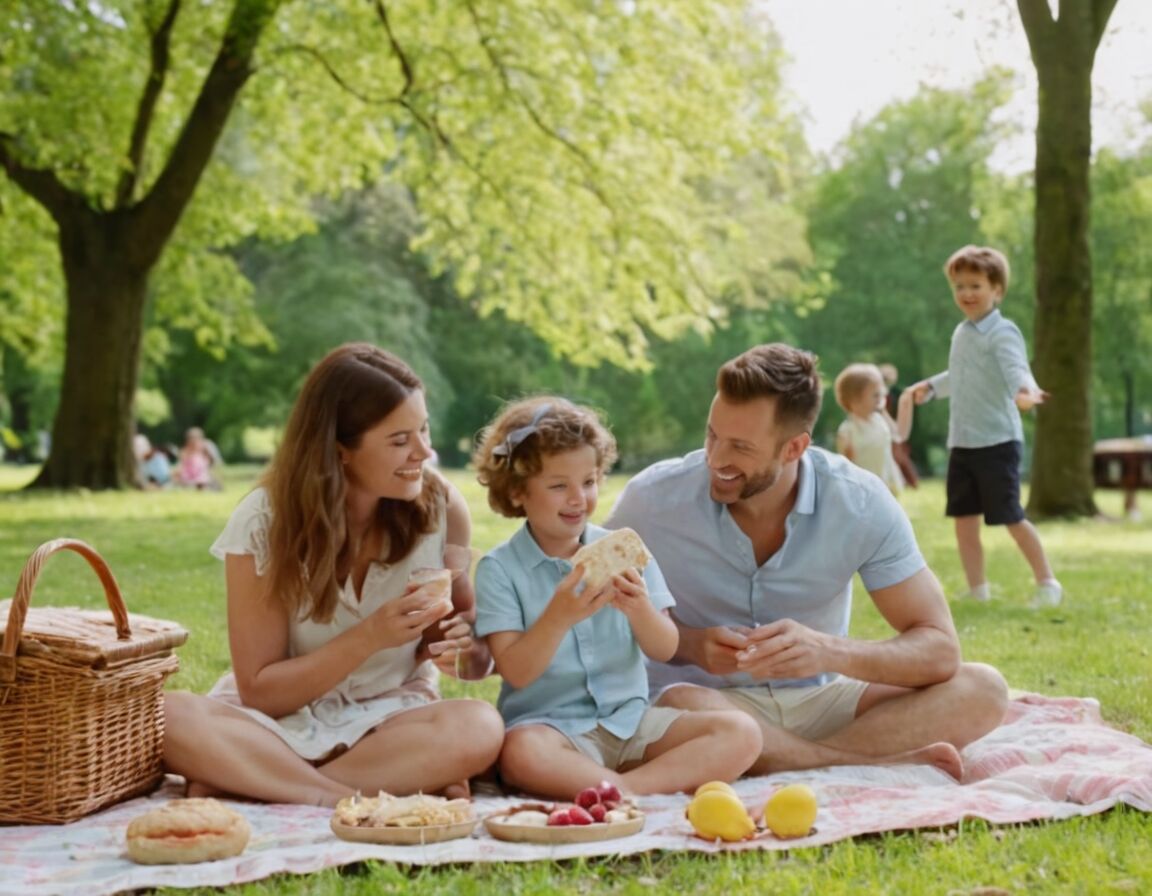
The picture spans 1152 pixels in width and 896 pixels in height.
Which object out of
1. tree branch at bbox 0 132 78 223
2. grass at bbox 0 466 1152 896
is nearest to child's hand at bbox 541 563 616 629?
grass at bbox 0 466 1152 896

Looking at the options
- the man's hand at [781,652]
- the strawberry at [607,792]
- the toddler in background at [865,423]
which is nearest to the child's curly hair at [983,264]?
the toddler in background at [865,423]

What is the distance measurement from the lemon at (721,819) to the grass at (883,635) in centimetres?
9

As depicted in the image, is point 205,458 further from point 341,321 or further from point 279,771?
point 279,771

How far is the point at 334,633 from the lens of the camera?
14.2 feet

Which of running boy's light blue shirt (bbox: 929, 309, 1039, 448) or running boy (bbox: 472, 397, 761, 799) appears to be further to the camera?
running boy's light blue shirt (bbox: 929, 309, 1039, 448)

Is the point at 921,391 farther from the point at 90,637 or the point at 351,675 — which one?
the point at 90,637

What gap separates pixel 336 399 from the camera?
4270 mm

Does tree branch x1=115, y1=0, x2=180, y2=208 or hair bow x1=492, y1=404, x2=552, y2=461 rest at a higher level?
tree branch x1=115, y1=0, x2=180, y2=208

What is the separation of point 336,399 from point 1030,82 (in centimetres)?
1595

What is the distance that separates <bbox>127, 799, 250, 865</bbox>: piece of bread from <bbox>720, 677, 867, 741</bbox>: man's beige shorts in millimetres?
1649

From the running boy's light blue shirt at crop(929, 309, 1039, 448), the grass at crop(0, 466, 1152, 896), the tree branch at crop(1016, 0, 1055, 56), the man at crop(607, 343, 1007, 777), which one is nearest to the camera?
the grass at crop(0, 466, 1152, 896)

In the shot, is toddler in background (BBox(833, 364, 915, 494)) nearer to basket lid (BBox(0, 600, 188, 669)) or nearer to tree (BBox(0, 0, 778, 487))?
tree (BBox(0, 0, 778, 487))

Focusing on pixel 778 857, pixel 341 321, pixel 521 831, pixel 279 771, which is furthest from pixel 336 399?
pixel 341 321

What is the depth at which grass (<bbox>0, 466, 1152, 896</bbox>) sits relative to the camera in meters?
3.28
